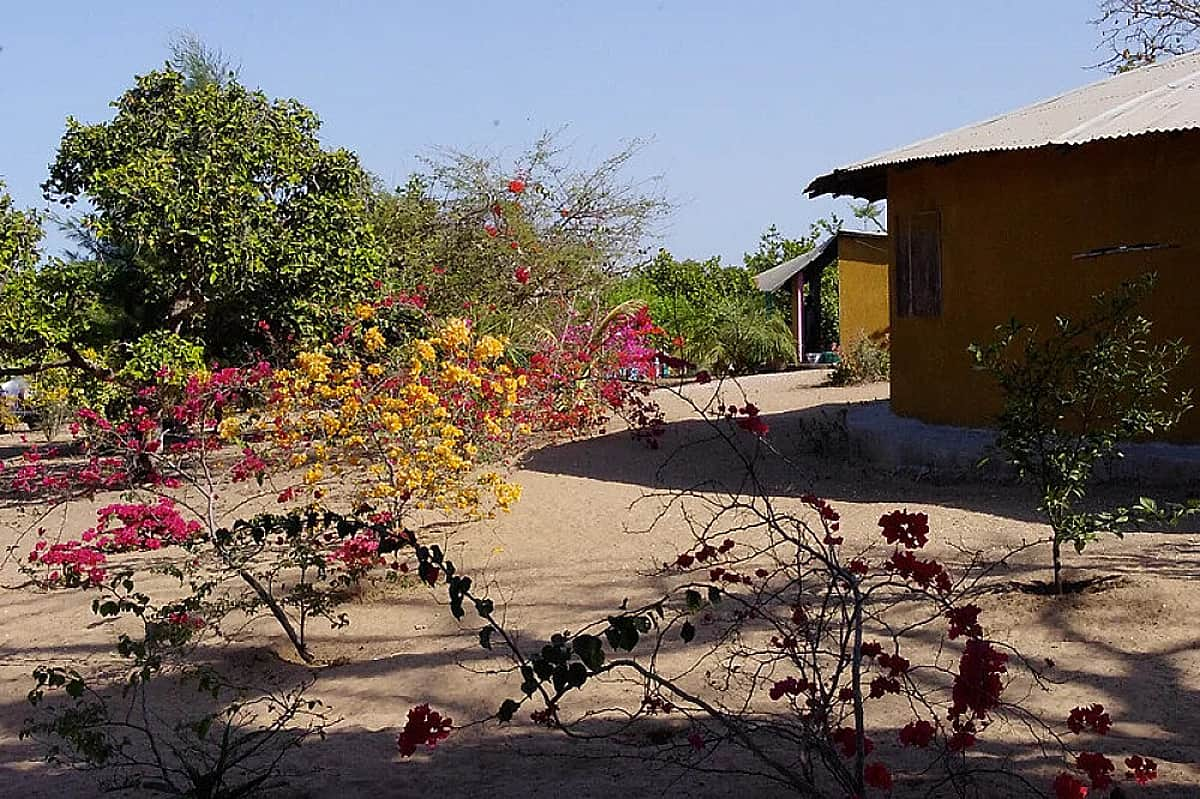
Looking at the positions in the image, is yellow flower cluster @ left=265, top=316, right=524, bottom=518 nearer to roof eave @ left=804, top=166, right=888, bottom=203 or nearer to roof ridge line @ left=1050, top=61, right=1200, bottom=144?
roof eave @ left=804, top=166, right=888, bottom=203

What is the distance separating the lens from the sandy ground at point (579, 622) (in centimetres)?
475

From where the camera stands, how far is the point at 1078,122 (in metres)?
10.1

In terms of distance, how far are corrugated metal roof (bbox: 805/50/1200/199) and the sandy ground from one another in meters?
2.56

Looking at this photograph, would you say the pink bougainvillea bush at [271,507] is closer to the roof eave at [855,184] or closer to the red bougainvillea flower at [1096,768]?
the red bougainvillea flower at [1096,768]

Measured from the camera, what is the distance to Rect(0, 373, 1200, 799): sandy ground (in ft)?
15.6

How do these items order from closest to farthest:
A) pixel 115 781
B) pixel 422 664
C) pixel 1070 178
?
pixel 115 781 < pixel 422 664 < pixel 1070 178

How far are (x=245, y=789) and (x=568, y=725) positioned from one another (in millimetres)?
1456

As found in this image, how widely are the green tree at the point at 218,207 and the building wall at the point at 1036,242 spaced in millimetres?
5618

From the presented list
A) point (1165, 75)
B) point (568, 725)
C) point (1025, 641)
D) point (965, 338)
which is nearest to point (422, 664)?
point (568, 725)

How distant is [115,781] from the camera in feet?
15.9

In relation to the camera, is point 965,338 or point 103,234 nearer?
point 965,338

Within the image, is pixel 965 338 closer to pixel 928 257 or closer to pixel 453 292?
pixel 928 257

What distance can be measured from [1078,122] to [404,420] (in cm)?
575

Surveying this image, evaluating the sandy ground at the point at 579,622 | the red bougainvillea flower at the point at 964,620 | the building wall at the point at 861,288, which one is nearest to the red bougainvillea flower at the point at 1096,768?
the red bougainvillea flower at the point at 964,620
